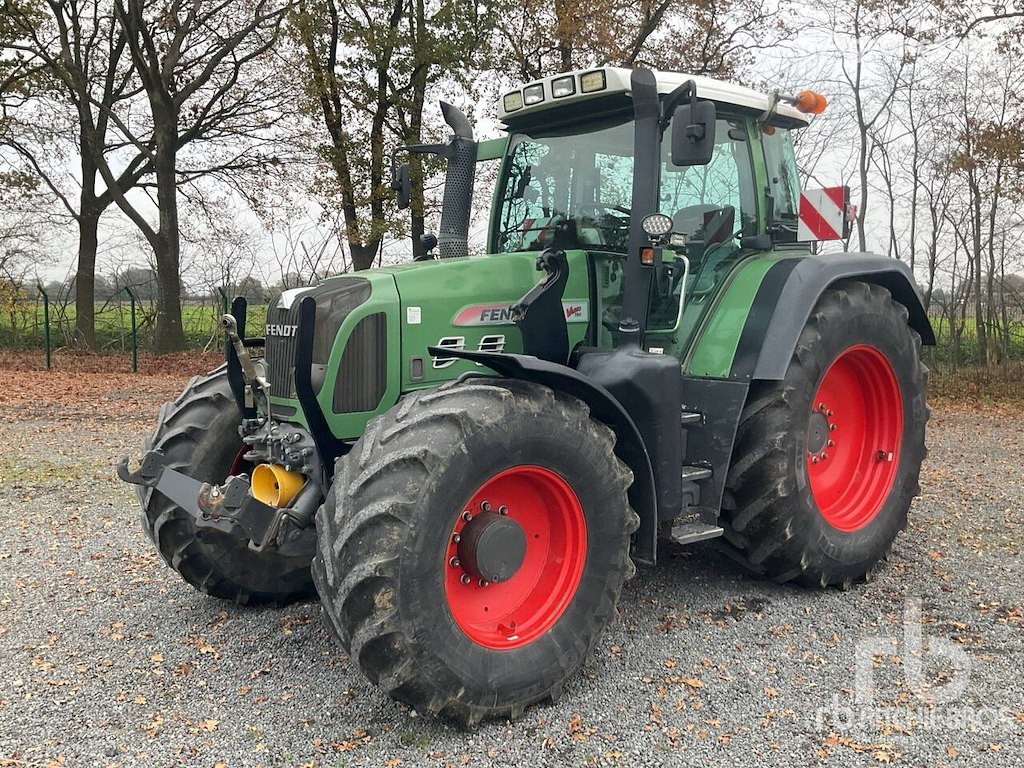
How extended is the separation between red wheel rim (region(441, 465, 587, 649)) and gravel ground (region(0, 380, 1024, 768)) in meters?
0.33

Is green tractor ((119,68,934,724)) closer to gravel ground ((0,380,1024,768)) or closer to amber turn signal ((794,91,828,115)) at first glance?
amber turn signal ((794,91,828,115))

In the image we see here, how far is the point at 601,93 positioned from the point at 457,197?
43.7 inches

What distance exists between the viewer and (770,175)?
478cm

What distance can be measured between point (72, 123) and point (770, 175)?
60.5 ft

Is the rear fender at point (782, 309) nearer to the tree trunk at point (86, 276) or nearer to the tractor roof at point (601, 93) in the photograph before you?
the tractor roof at point (601, 93)

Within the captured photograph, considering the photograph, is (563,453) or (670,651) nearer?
(563,453)

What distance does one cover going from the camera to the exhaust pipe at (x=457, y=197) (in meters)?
4.80

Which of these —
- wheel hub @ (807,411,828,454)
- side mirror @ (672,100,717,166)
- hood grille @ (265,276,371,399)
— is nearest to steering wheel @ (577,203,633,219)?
side mirror @ (672,100,717,166)

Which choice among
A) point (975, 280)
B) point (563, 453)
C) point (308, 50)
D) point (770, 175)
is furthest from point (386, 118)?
point (563, 453)

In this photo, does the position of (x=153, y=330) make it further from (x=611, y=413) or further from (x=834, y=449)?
(x=611, y=413)

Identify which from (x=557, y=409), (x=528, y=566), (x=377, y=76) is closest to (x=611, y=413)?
(x=557, y=409)

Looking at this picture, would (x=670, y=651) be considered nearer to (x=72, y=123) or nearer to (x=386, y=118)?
(x=386, y=118)

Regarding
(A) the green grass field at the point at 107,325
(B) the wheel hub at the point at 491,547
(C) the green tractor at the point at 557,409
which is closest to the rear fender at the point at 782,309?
(C) the green tractor at the point at 557,409

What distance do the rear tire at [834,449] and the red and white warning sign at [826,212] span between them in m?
0.88
